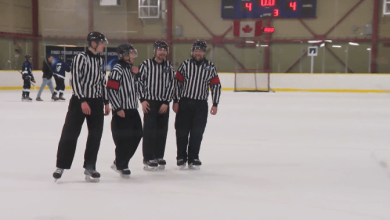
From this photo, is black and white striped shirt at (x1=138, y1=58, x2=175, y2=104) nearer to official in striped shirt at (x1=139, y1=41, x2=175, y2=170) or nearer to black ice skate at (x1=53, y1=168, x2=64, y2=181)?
official in striped shirt at (x1=139, y1=41, x2=175, y2=170)

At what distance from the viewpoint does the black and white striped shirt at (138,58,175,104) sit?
3.93m

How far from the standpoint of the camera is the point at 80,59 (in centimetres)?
331

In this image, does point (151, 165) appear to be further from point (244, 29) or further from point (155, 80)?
point (244, 29)

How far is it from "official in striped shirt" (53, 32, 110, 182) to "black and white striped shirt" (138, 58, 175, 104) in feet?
1.69

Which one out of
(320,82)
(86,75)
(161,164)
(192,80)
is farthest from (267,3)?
(86,75)

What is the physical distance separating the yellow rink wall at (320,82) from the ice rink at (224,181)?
10195 mm

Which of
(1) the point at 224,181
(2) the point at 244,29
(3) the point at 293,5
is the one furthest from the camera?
(2) the point at 244,29

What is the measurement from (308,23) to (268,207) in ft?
59.6

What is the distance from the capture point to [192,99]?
4086 millimetres

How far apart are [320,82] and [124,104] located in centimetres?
1408

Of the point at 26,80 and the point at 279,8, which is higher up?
the point at 279,8

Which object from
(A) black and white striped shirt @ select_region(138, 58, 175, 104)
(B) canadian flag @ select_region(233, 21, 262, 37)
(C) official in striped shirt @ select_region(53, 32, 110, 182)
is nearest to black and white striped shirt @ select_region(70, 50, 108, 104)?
(C) official in striped shirt @ select_region(53, 32, 110, 182)

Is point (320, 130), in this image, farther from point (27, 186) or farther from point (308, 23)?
point (308, 23)

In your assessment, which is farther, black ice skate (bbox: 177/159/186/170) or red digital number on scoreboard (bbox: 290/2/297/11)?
red digital number on scoreboard (bbox: 290/2/297/11)
